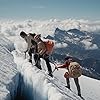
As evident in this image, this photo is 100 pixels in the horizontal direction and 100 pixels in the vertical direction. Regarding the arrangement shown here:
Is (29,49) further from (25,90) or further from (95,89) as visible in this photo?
(95,89)

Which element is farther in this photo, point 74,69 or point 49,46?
point 49,46

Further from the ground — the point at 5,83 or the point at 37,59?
the point at 5,83

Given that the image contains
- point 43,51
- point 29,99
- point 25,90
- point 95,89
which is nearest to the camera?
point 29,99

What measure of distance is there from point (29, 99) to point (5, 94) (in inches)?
156

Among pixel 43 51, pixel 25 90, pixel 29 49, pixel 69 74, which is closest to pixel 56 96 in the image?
pixel 25 90

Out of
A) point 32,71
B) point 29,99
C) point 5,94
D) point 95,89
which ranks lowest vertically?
point 95,89

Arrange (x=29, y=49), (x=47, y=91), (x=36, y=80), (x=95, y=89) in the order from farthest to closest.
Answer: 1. (x=95, y=89)
2. (x=29, y=49)
3. (x=36, y=80)
4. (x=47, y=91)

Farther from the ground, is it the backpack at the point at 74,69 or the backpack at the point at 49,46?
the backpack at the point at 49,46

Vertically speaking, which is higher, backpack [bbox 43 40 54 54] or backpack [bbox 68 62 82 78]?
backpack [bbox 43 40 54 54]

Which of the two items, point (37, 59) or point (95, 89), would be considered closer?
point (37, 59)

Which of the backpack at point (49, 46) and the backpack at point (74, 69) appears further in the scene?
the backpack at point (49, 46)

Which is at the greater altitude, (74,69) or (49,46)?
(49,46)

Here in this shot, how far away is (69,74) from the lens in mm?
13602

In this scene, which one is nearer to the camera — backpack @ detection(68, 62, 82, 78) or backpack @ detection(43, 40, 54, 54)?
backpack @ detection(68, 62, 82, 78)
